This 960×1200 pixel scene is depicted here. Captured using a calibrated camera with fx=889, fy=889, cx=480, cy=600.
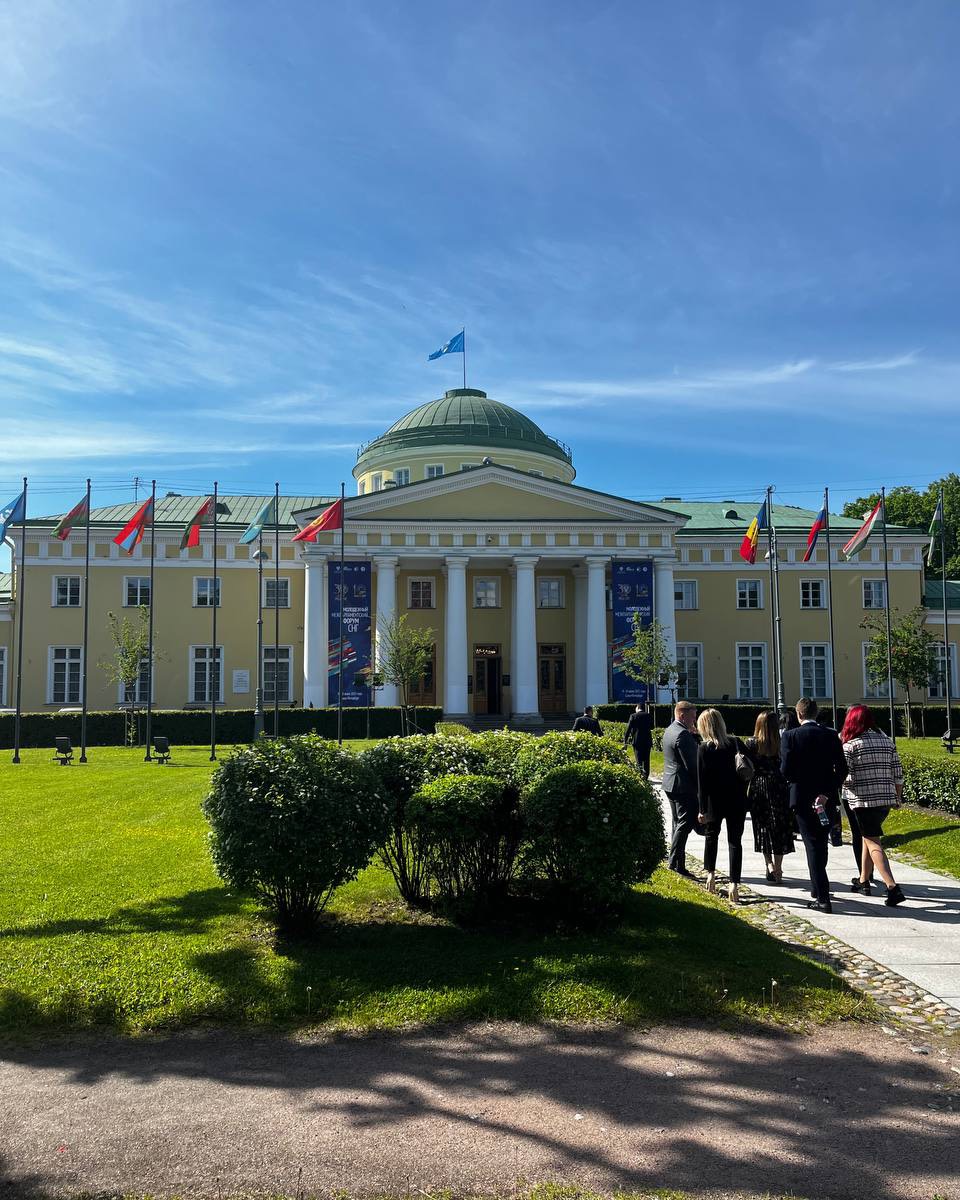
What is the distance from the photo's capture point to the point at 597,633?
39.2 metres

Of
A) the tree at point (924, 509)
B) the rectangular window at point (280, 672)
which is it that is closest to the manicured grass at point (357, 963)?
the rectangular window at point (280, 672)

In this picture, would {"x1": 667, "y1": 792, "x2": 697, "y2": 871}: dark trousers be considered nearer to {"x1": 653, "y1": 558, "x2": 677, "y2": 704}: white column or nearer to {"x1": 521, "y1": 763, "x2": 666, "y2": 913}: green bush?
{"x1": 521, "y1": 763, "x2": 666, "y2": 913}: green bush

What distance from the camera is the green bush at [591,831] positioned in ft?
24.2

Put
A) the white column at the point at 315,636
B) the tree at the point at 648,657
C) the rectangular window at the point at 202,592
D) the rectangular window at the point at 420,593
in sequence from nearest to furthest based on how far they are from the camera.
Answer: the tree at the point at 648,657, the white column at the point at 315,636, the rectangular window at the point at 202,592, the rectangular window at the point at 420,593

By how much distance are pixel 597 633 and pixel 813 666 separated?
1225cm

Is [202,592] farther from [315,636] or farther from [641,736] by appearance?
[641,736]

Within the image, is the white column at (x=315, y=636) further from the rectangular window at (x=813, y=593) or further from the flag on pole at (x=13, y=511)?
the rectangular window at (x=813, y=593)

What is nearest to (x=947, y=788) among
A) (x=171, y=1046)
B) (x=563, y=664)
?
(x=171, y=1046)

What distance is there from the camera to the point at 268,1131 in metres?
4.41

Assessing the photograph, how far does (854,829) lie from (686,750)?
193 cm

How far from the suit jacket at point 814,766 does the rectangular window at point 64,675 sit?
3783 centimetres

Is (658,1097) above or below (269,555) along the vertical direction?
below

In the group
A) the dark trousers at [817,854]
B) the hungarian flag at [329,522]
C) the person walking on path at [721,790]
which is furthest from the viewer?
the hungarian flag at [329,522]

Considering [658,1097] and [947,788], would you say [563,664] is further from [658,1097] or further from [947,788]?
[658,1097]
